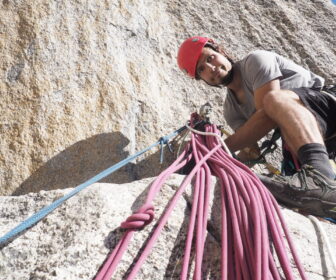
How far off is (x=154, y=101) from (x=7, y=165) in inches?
48.2

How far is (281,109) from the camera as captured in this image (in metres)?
1.97

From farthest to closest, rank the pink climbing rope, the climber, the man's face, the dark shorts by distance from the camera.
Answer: the man's face
the dark shorts
the climber
the pink climbing rope

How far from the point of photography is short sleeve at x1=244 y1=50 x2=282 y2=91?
233cm

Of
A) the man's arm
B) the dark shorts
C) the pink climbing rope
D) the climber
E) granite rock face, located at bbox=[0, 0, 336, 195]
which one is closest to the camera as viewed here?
the pink climbing rope

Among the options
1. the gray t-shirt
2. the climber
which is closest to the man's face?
the climber

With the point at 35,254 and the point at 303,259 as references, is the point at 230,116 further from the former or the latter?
the point at 35,254

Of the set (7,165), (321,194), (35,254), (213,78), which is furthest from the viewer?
(213,78)

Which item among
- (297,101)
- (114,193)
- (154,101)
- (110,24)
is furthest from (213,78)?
(114,193)

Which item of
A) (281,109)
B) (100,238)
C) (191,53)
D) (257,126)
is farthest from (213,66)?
(100,238)

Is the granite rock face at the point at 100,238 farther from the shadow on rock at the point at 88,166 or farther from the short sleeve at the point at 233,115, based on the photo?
the short sleeve at the point at 233,115

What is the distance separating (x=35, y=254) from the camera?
1.17 m

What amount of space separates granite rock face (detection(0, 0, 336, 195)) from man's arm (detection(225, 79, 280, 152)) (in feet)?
1.95

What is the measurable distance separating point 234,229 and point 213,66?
175 centimetres

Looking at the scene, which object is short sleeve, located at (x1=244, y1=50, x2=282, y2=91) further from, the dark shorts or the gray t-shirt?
the dark shorts
